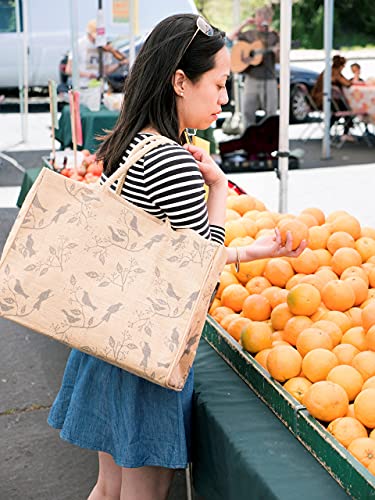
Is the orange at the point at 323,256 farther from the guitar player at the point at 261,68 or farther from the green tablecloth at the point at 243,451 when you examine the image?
the guitar player at the point at 261,68

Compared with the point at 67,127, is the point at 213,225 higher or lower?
higher

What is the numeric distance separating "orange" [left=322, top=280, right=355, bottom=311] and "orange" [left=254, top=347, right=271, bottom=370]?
0.26 meters

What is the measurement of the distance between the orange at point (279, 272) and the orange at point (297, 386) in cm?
54

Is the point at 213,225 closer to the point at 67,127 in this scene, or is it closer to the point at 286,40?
the point at 286,40

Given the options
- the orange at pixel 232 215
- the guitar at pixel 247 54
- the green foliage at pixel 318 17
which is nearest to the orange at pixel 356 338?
the orange at pixel 232 215

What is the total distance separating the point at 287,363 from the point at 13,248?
80cm

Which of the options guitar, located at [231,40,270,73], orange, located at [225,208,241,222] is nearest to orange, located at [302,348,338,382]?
orange, located at [225,208,241,222]

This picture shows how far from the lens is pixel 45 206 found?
6.15 feet

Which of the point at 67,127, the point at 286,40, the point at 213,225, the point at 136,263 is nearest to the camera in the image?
the point at 136,263

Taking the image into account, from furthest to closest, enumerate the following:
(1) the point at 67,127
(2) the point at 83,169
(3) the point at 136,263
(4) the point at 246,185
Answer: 1. (4) the point at 246,185
2. (1) the point at 67,127
3. (2) the point at 83,169
4. (3) the point at 136,263

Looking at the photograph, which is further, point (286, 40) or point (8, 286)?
point (286, 40)

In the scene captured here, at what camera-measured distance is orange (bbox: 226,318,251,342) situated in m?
2.50

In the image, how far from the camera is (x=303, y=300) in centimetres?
239

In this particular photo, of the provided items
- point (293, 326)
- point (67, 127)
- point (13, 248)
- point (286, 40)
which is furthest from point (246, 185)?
point (13, 248)
